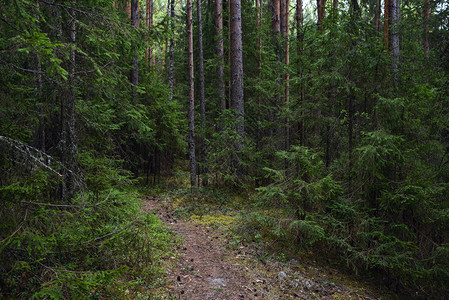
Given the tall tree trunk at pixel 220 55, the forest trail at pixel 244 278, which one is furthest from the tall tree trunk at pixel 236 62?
the forest trail at pixel 244 278

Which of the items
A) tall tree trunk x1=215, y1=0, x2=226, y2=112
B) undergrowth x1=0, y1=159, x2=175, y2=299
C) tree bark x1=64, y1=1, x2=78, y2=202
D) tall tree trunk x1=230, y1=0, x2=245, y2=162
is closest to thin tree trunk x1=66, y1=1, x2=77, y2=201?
tree bark x1=64, y1=1, x2=78, y2=202

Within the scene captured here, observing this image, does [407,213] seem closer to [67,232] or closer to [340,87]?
[340,87]

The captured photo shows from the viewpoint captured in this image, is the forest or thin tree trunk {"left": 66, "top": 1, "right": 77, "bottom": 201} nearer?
the forest

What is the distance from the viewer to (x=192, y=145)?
36.8 feet

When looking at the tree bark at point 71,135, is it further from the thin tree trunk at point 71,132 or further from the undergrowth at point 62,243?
the undergrowth at point 62,243

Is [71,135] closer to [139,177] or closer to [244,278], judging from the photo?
[139,177]

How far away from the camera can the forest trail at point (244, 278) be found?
4.98 meters

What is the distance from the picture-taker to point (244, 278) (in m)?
5.50

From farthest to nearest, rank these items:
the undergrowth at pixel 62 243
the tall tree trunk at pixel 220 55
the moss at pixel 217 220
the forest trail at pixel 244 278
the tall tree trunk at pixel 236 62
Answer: the tall tree trunk at pixel 220 55, the tall tree trunk at pixel 236 62, the moss at pixel 217 220, the forest trail at pixel 244 278, the undergrowth at pixel 62 243

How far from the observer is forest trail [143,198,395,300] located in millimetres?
4980

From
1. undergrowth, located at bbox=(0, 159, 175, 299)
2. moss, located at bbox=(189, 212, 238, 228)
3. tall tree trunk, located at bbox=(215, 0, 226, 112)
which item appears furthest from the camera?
tall tree trunk, located at bbox=(215, 0, 226, 112)

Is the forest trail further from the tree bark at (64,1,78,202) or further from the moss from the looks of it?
the tree bark at (64,1,78,202)

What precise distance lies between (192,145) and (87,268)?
7418 mm

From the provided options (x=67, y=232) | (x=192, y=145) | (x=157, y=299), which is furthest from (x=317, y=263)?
(x=192, y=145)
